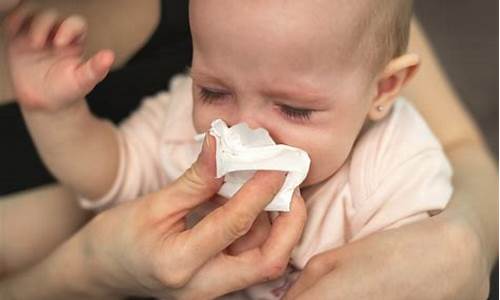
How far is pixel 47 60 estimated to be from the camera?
0.98 meters

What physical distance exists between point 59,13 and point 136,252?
13.2 inches

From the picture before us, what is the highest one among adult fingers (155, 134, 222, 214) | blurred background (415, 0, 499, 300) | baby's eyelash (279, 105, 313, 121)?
baby's eyelash (279, 105, 313, 121)

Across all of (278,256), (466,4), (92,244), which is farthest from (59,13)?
(466,4)

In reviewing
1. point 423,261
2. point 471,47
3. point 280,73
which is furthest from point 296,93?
point 471,47

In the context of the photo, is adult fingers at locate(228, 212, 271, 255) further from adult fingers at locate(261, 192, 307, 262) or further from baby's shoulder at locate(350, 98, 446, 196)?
baby's shoulder at locate(350, 98, 446, 196)

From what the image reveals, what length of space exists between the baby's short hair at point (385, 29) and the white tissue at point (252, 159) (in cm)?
14

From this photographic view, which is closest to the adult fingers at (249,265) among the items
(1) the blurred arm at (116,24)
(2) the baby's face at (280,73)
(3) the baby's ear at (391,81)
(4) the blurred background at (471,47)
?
(2) the baby's face at (280,73)

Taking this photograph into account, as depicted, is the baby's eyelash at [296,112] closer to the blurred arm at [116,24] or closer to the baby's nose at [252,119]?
the baby's nose at [252,119]

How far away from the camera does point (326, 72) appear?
36.2 inches

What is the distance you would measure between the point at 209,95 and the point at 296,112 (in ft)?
0.34

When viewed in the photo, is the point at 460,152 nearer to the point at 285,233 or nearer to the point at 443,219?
the point at 443,219

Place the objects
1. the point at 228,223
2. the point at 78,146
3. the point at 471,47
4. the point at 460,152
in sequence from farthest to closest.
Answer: the point at 471,47 < the point at 460,152 < the point at 78,146 < the point at 228,223

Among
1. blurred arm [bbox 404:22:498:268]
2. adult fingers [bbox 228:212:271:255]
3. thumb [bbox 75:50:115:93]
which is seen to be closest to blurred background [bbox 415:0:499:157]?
blurred arm [bbox 404:22:498:268]

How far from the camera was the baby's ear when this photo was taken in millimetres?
989
